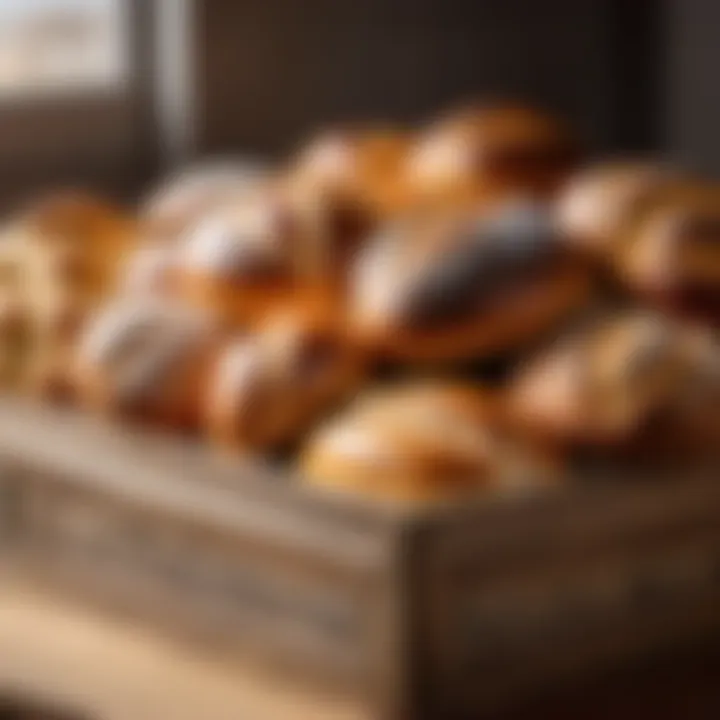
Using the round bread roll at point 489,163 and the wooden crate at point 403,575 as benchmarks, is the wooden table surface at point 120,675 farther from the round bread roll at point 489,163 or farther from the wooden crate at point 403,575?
the round bread roll at point 489,163

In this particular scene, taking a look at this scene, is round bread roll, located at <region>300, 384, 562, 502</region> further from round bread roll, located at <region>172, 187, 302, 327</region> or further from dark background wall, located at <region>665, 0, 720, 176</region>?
dark background wall, located at <region>665, 0, 720, 176</region>

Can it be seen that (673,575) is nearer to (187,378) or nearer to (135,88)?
(187,378)

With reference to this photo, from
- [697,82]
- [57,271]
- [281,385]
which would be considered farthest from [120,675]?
[697,82]

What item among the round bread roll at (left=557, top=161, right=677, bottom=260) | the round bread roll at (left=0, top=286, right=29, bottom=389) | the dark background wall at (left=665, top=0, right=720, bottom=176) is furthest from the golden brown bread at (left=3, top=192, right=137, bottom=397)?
the dark background wall at (left=665, top=0, right=720, bottom=176)

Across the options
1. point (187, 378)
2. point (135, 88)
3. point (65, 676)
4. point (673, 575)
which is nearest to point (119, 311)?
point (187, 378)

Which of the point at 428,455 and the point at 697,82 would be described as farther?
the point at 697,82

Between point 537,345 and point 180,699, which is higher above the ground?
point 537,345

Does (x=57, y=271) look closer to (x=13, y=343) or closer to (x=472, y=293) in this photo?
(x=13, y=343)
